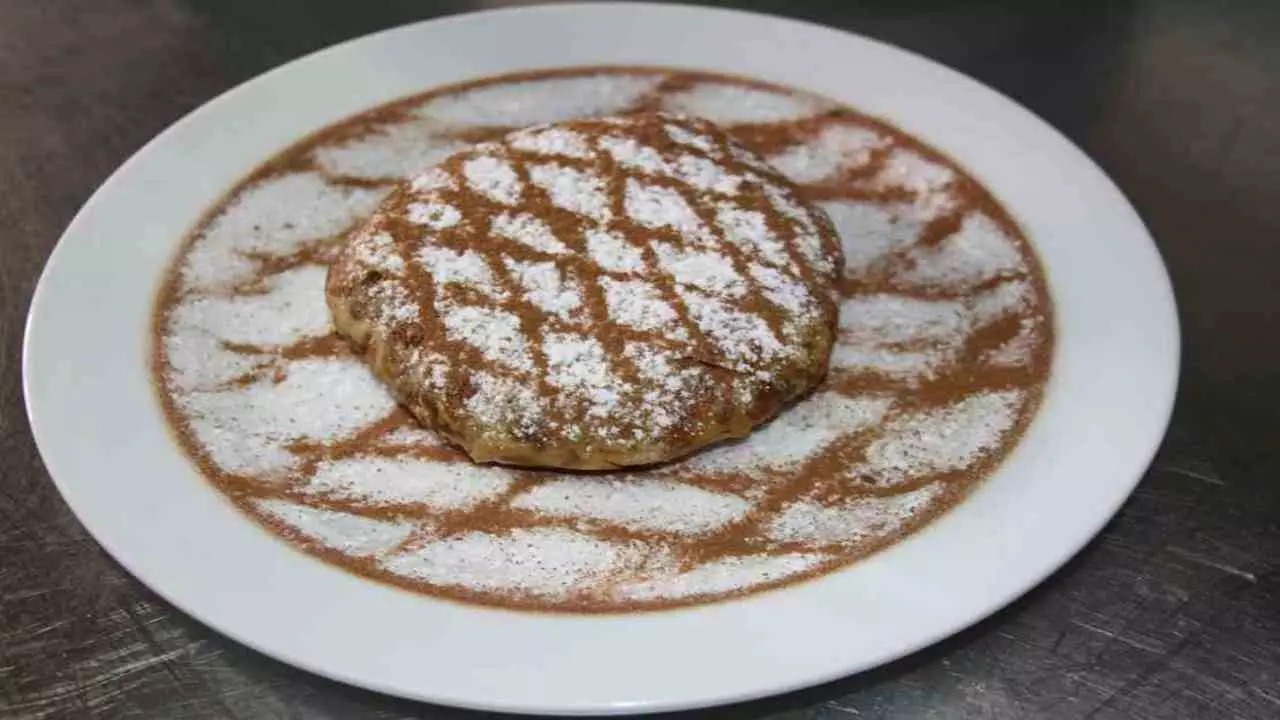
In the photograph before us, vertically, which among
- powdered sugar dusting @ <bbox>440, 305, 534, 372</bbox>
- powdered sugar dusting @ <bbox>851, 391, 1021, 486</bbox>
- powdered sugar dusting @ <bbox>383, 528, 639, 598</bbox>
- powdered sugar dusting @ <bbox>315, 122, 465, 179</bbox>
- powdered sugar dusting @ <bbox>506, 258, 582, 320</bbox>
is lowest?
powdered sugar dusting @ <bbox>383, 528, 639, 598</bbox>

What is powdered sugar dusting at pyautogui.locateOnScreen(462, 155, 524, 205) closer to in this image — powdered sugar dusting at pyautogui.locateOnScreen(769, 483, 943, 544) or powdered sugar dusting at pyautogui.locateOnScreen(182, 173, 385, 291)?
powdered sugar dusting at pyautogui.locateOnScreen(182, 173, 385, 291)

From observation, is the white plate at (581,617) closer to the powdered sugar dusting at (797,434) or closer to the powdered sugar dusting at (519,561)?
the powdered sugar dusting at (519,561)

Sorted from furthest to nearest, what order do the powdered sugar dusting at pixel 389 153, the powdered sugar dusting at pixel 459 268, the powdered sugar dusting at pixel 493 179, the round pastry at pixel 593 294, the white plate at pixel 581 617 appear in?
the powdered sugar dusting at pixel 389 153 → the powdered sugar dusting at pixel 493 179 → the powdered sugar dusting at pixel 459 268 → the round pastry at pixel 593 294 → the white plate at pixel 581 617

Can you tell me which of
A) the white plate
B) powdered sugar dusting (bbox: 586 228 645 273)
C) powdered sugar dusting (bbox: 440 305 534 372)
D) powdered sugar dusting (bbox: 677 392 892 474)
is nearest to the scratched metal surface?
the white plate

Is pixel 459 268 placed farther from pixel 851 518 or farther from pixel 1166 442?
pixel 1166 442

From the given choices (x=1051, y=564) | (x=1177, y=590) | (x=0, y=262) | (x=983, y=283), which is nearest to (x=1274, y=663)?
(x=1177, y=590)

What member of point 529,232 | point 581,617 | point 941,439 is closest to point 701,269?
point 529,232

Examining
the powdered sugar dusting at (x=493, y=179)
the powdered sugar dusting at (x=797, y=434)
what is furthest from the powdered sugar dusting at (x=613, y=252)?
the powdered sugar dusting at (x=797, y=434)
